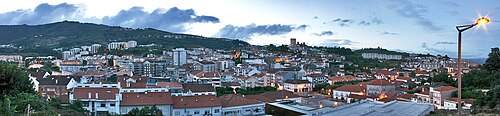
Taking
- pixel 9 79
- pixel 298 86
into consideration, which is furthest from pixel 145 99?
pixel 298 86

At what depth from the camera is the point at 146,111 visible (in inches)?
789

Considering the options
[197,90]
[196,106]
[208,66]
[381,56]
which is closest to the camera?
[196,106]

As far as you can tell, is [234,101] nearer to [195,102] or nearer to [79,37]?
[195,102]

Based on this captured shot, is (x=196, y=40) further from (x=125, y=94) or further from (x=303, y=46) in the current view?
(x=125, y=94)

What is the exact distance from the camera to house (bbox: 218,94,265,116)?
2470 cm

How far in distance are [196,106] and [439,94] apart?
53.2 feet

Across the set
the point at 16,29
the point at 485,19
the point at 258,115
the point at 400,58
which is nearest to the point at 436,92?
the point at 258,115

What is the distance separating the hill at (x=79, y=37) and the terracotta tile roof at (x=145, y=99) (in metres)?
69.4

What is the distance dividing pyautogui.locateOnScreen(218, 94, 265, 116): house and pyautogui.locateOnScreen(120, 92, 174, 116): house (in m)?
3.35

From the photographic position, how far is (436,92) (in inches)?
1137

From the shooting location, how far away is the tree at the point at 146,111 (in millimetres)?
19953

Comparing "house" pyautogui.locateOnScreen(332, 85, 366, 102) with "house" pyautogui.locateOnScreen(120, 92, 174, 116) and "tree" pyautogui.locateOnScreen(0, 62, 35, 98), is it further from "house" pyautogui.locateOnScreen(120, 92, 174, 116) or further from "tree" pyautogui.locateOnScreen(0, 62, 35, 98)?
"tree" pyautogui.locateOnScreen(0, 62, 35, 98)

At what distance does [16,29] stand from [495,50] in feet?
375

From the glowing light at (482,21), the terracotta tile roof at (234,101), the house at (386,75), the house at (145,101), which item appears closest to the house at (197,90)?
the terracotta tile roof at (234,101)
